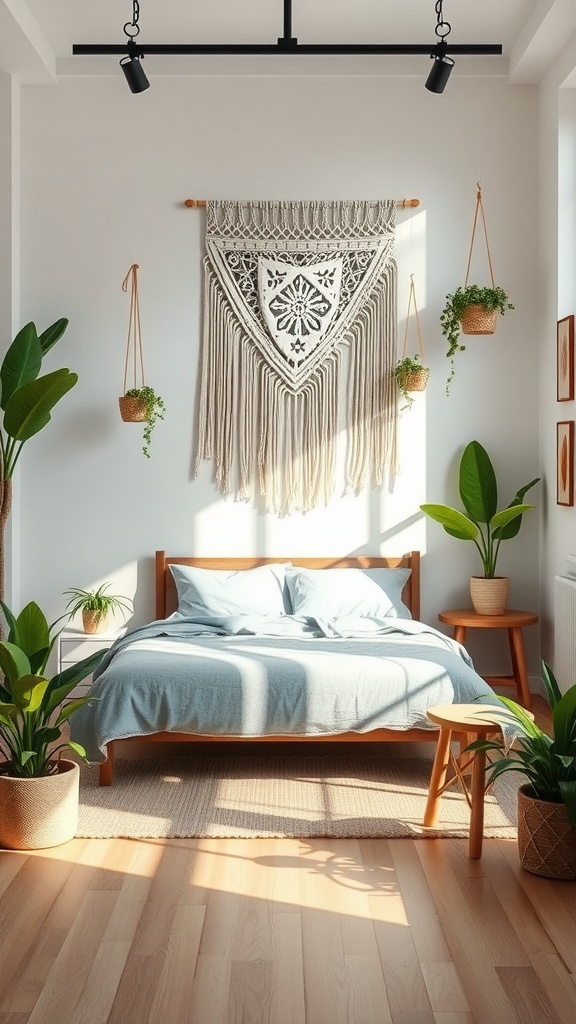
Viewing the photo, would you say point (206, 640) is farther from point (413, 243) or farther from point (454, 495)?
point (413, 243)

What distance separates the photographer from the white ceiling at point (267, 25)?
5062 mm

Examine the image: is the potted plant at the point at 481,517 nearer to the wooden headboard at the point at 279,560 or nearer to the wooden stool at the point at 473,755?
the wooden headboard at the point at 279,560

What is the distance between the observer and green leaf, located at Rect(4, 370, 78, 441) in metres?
4.86

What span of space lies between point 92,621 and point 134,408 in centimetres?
116

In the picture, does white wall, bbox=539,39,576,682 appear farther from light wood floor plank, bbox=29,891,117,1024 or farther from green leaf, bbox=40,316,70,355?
light wood floor plank, bbox=29,891,117,1024

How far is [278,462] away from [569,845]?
10.1 feet

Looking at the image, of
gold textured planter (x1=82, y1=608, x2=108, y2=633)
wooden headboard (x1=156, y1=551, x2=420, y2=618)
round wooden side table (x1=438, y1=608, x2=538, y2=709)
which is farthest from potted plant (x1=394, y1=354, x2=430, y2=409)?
gold textured planter (x1=82, y1=608, x2=108, y2=633)

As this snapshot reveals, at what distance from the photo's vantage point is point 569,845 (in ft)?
10.5

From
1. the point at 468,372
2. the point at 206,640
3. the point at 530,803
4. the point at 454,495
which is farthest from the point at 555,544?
the point at 530,803

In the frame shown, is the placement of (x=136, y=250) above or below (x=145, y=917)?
above

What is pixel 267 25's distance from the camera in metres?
5.35

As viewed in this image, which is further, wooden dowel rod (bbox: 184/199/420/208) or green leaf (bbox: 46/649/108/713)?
wooden dowel rod (bbox: 184/199/420/208)

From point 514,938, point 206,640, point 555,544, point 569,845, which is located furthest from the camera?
point 555,544

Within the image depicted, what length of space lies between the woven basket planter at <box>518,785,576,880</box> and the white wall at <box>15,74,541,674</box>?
8.65ft
